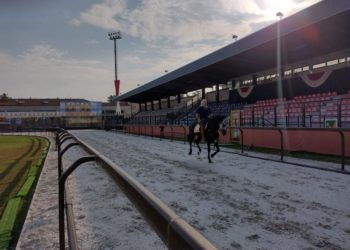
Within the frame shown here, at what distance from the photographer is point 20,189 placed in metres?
7.39

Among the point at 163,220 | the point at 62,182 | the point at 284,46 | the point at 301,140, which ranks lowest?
the point at 301,140

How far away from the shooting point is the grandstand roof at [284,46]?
16169 mm

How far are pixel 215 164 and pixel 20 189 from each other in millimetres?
5535

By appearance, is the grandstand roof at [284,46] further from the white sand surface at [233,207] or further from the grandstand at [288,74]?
the white sand surface at [233,207]

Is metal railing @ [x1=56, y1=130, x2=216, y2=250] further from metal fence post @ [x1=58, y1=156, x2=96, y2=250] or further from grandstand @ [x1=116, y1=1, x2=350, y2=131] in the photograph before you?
grandstand @ [x1=116, y1=1, x2=350, y2=131]

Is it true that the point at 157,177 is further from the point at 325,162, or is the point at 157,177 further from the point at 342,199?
the point at 325,162

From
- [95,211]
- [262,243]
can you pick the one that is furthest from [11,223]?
[262,243]

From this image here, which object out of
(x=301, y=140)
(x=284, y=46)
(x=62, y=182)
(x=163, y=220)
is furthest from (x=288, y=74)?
(x=163, y=220)

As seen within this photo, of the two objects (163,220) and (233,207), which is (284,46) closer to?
(233,207)

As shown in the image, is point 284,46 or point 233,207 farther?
point 284,46

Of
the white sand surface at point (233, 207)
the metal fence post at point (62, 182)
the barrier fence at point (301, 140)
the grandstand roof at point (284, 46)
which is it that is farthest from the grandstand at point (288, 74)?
the metal fence post at point (62, 182)

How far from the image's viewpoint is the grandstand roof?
53.0ft

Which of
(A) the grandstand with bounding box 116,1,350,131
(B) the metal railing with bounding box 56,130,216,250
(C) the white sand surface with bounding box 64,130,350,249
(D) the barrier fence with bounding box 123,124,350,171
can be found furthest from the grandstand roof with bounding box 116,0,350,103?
(B) the metal railing with bounding box 56,130,216,250

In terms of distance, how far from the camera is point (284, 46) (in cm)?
2198
